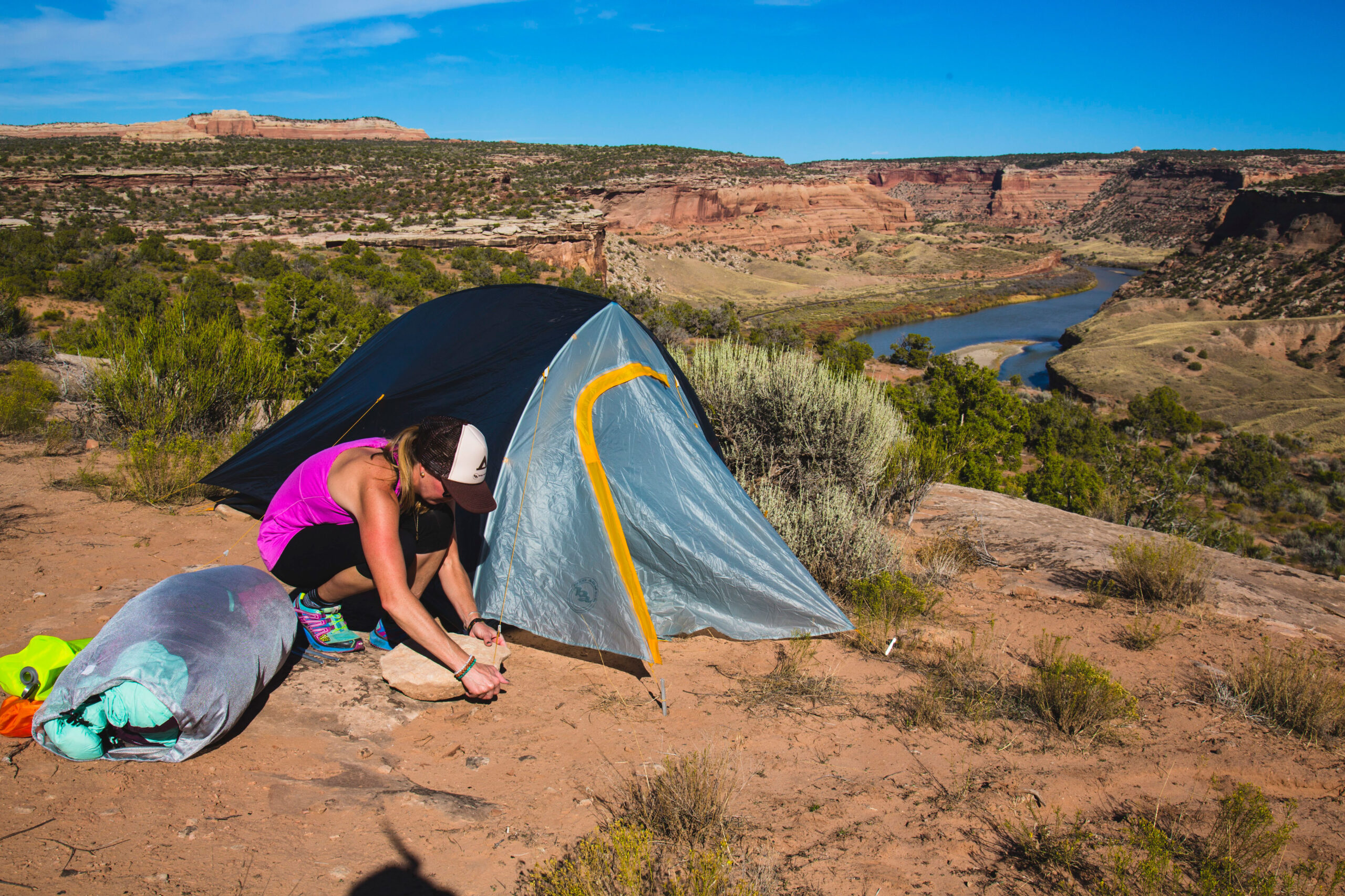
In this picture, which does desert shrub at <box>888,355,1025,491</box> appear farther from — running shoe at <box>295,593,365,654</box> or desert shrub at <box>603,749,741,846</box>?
running shoe at <box>295,593,365,654</box>

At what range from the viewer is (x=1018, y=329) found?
52344 millimetres

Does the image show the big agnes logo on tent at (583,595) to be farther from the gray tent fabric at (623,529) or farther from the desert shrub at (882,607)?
the desert shrub at (882,607)

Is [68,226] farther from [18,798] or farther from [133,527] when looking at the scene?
[18,798]

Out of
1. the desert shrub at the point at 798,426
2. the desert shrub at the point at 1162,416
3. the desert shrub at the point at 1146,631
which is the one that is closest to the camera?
the desert shrub at the point at 1146,631

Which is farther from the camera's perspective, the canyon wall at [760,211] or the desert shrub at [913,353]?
the canyon wall at [760,211]

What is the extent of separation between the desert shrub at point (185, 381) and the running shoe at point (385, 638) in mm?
4432

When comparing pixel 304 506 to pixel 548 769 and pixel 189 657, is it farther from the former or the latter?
pixel 548 769

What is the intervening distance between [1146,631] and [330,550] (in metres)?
5.06

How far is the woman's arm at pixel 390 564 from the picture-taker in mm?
2906

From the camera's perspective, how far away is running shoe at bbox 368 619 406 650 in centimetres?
369

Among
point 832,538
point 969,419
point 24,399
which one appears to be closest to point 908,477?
point 832,538

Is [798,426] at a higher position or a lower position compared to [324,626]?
higher

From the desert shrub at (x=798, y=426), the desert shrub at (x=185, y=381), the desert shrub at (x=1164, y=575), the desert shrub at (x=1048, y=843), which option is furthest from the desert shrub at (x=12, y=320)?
the desert shrub at (x=1164, y=575)

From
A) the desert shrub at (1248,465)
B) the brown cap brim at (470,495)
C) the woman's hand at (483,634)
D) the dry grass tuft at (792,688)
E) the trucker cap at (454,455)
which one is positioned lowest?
the desert shrub at (1248,465)
